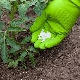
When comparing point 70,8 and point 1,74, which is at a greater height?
point 70,8

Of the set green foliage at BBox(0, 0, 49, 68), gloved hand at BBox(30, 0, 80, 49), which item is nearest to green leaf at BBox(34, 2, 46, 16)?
green foliage at BBox(0, 0, 49, 68)

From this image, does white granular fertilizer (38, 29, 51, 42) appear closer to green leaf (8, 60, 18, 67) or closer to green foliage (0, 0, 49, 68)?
green foliage (0, 0, 49, 68)

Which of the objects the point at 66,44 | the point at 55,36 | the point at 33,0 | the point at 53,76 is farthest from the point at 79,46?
the point at 33,0

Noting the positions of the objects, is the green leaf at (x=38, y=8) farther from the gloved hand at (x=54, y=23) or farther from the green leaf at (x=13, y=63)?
the green leaf at (x=13, y=63)

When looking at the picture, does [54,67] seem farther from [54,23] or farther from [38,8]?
[38,8]

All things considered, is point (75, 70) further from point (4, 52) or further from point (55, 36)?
point (4, 52)

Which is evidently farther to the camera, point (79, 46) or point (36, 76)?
point (79, 46)
